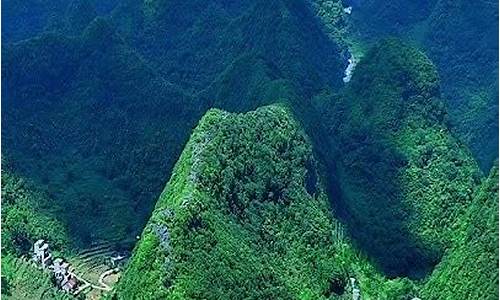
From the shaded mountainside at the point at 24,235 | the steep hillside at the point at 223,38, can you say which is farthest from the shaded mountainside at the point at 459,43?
the shaded mountainside at the point at 24,235

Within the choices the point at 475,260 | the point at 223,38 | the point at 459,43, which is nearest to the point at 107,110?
the point at 223,38

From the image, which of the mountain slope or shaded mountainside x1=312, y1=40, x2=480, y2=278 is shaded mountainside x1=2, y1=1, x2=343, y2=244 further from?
the mountain slope

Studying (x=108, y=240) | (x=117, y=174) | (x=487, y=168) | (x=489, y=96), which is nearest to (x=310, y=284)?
(x=108, y=240)

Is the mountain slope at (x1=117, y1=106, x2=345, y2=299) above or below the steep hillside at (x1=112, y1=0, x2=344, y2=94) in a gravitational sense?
above

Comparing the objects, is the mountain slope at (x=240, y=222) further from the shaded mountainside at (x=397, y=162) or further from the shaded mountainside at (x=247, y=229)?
the shaded mountainside at (x=397, y=162)

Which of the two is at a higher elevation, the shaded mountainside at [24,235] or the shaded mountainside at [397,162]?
the shaded mountainside at [397,162]

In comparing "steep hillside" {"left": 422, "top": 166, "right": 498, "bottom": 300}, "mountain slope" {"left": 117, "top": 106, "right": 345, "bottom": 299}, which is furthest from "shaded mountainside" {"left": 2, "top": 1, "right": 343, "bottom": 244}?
"steep hillside" {"left": 422, "top": 166, "right": 498, "bottom": 300}

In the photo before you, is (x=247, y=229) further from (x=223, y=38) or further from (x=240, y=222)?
(x=223, y=38)

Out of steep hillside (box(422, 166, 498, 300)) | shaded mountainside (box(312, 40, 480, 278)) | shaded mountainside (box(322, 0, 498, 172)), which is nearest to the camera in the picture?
steep hillside (box(422, 166, 498, 300))

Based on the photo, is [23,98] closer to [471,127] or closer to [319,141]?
[319,141]
